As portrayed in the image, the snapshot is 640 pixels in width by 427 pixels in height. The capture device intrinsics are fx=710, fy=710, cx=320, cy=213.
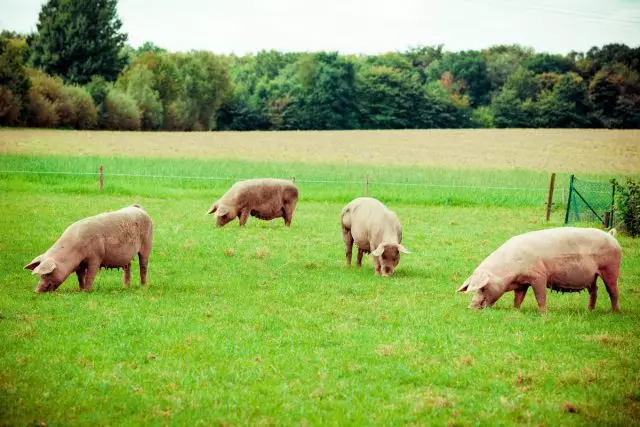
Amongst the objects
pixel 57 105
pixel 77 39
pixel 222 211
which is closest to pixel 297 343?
pixel 222 211

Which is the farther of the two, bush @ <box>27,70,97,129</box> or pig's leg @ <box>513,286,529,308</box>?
bush @ <box>27,70,97,129</box>

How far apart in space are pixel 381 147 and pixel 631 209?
134 feet

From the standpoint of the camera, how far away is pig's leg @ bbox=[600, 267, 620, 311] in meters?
12.3

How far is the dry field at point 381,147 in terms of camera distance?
49.3 m

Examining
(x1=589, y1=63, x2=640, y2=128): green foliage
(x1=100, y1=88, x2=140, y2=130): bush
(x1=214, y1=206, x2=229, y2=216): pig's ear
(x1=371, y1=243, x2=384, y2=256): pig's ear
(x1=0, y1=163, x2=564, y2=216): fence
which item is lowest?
(x1=0, y1=163, x2=564, y2=216): fence

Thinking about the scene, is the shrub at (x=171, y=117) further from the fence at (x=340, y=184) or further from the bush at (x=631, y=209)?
the bush at (x=631, y=209)

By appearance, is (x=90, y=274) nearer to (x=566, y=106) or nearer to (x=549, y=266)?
(x=549, y=266)

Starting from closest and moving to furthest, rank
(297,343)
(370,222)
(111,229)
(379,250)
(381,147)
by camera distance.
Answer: (297,343) < (111,229) < (379,250) < (370,222) < (381,147)

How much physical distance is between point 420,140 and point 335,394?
212 feet

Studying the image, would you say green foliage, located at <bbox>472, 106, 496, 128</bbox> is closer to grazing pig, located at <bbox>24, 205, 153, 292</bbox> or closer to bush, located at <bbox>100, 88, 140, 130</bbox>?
bush, located at <bbox>100, 88, 140, 130</bbox>

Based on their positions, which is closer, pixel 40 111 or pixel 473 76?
pixel 40 111

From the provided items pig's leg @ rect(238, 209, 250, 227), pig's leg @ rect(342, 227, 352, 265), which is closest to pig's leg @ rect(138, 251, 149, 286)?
pig's leg @ rect(342, 227, 352, 265)

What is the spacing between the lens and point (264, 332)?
10766 mm

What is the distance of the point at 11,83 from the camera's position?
57469 mm
